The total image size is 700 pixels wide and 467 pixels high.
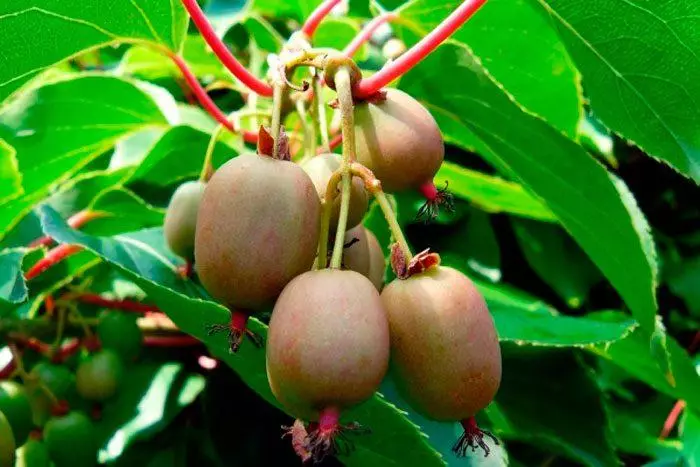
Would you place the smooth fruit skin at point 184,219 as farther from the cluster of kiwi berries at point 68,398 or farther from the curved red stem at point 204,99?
the cluster of kiwi berries at point 68,398

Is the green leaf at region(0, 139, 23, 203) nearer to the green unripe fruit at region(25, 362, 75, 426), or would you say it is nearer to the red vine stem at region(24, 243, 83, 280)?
the red vine stem at region(24, 243, 83, 280)

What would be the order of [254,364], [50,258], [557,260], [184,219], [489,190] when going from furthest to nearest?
[557,260]
[489,190]
[50,258]
[184,219]
[254,364]

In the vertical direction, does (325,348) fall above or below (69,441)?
above

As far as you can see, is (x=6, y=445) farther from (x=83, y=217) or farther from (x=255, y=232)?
(x=255, y=232)

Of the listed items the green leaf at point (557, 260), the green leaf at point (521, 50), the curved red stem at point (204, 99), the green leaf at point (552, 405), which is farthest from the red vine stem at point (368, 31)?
the green leaf at point (557, 260)

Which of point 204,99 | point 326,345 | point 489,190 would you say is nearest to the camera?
point 326,345

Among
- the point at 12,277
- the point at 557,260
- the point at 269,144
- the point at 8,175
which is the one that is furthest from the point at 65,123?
the point at 557,260
